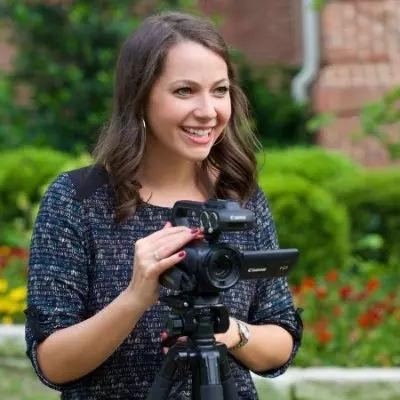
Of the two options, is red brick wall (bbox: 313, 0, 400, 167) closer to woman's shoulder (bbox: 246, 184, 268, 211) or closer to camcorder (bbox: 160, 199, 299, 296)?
woman's shoulder (bbox: 246, 184, 268, 211)

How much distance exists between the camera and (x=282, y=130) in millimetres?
11680

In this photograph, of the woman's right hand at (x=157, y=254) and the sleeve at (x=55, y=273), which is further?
the sleeve at (x=55, y=273)

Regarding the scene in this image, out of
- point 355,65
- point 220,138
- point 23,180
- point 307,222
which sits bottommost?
point 220,138

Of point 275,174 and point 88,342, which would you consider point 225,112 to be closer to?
point 88,342

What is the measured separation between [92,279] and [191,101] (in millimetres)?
460

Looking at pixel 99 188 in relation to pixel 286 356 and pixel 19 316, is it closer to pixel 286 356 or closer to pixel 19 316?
pixel 286 356

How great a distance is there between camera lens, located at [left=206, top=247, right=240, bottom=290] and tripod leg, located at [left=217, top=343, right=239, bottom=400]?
0.57 feet

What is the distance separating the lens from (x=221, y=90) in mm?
2752

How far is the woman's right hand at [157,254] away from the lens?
2424 mm

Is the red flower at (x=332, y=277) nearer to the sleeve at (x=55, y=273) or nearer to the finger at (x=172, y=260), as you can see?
the sleeve at (x=55, y=273)

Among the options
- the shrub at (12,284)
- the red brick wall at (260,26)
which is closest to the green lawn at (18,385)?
the shrub at (12,284)

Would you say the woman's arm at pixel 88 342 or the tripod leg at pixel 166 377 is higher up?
the woman's arm at pixel 88 342

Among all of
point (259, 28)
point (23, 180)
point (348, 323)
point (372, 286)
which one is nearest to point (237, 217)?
point (348, 323)

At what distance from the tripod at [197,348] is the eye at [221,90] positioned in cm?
52
